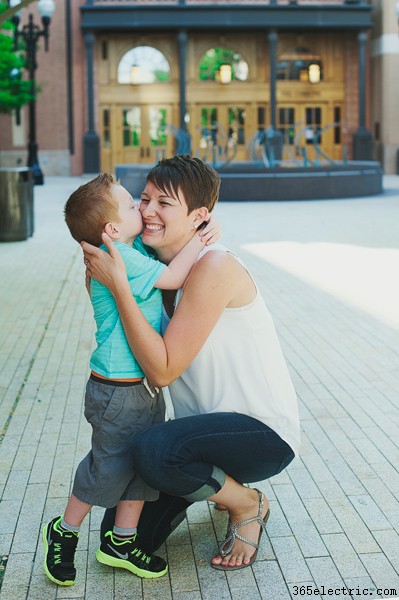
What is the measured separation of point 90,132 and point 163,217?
110ft

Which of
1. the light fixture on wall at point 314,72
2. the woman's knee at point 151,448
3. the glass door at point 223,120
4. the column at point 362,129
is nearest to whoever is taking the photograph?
the woman's knee at point 151,448

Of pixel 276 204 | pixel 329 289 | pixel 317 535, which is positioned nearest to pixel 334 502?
pixel 317 535

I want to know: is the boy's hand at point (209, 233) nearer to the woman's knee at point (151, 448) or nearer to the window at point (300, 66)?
the woman's knee at point (151, 448)

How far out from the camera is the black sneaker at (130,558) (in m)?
3.28

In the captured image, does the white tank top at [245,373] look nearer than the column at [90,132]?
Yes

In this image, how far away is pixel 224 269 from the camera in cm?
320

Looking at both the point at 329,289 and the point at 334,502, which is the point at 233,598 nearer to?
the point at 334,502

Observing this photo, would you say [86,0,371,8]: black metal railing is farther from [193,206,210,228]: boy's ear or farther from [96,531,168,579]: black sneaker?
[96,531,168,579]: black sneaker

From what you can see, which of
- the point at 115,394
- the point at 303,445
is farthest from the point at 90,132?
the point at 115,394

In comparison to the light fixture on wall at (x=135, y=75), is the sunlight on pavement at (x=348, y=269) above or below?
below

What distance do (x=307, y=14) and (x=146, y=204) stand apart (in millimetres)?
33673

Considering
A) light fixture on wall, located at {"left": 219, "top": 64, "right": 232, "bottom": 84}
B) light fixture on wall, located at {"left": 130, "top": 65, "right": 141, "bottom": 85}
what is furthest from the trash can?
light fixture on wall, located at {"left": 219, "top": 64, "right": 232, "bottom": 84}

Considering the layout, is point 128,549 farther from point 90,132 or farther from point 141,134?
point 141,134

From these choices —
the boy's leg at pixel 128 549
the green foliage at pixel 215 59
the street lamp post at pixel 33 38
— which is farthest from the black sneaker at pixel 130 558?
the green foliage at pixel 215 59
